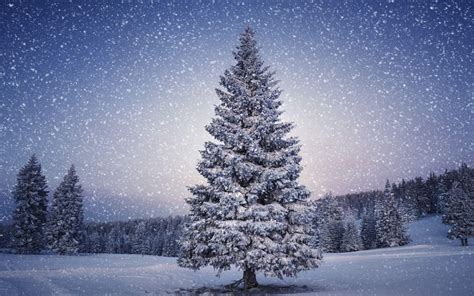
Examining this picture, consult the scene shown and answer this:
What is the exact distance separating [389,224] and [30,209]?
67705 mm

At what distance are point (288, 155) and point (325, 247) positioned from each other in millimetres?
64151

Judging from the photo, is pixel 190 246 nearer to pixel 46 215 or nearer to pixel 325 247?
pixel 46 215

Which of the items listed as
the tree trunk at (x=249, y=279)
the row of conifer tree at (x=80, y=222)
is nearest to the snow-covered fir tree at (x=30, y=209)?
the row of conifer tree at (x=80, y=222)

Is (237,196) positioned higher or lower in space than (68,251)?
higher

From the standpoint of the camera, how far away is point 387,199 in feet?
240

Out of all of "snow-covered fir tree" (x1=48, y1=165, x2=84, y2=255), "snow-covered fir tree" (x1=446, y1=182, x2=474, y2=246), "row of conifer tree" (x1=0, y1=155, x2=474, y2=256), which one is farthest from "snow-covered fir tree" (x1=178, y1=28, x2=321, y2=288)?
"snow-covered fir tree" (x1=446, y1=182, x2=474, y2=246)

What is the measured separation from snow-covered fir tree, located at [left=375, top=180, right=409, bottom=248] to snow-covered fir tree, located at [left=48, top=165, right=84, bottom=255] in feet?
197

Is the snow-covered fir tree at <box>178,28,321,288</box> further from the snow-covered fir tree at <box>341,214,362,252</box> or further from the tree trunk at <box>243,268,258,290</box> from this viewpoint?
the snow-covered fir tree at <box>341,214,362,252</box>

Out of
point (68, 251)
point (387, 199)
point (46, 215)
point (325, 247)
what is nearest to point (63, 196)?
point (46, 215)

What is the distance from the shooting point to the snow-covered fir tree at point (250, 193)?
14.9m

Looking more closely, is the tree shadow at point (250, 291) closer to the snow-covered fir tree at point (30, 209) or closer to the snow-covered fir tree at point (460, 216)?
the snow-covered fir tree at point (30, 209)

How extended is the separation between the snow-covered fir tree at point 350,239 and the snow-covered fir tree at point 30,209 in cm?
5844

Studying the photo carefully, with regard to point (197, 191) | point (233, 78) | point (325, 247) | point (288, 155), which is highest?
point (233, 78)

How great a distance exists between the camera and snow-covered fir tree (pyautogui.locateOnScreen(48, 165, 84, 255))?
155 ft
